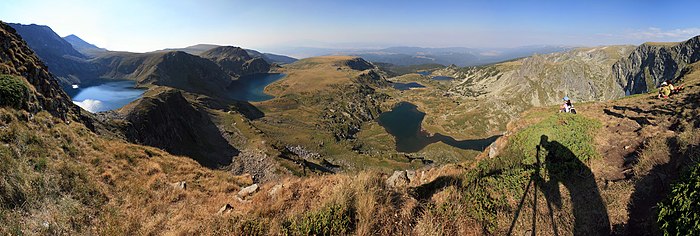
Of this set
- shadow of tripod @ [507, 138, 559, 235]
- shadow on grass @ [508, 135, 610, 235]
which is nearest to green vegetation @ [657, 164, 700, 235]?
shadow on grass @ [508, 135, 610, 235]

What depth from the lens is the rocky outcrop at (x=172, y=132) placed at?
165ft

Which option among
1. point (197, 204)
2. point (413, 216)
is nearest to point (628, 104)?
point (413, 216)

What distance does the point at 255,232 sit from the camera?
743cm

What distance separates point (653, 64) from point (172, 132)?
22433 centimetres

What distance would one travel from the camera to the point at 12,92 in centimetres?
1616

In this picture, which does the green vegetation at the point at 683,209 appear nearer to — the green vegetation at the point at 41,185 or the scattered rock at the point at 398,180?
the scattered rock at the point at 398,180

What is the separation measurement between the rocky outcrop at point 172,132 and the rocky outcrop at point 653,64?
17220 centimetres

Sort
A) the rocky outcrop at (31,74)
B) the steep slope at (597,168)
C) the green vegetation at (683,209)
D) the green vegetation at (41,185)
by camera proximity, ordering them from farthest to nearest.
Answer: the rocky outcrop at (31,74) → the steep slope at (597,168) → the green vegetation at (41,185) → the green vegetation at (683,209)

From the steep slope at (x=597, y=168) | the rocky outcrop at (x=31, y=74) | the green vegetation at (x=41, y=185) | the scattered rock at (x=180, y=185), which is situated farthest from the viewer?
the rocky outcrop at (x=31, y=74)

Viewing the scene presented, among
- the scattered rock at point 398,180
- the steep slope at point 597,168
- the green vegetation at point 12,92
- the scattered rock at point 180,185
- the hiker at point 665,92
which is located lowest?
the scattered rock at point 180,185

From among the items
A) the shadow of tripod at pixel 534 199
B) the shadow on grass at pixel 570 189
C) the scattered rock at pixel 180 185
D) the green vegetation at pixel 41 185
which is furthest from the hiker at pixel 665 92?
the green vegetation at pixel 41 185

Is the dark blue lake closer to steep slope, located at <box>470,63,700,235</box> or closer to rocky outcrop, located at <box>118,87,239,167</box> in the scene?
rocky outcrop, located at <box>118,87,239,167</box>

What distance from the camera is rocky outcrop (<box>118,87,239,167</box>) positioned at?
165 ft

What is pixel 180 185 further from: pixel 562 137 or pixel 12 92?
pixel 562 137
